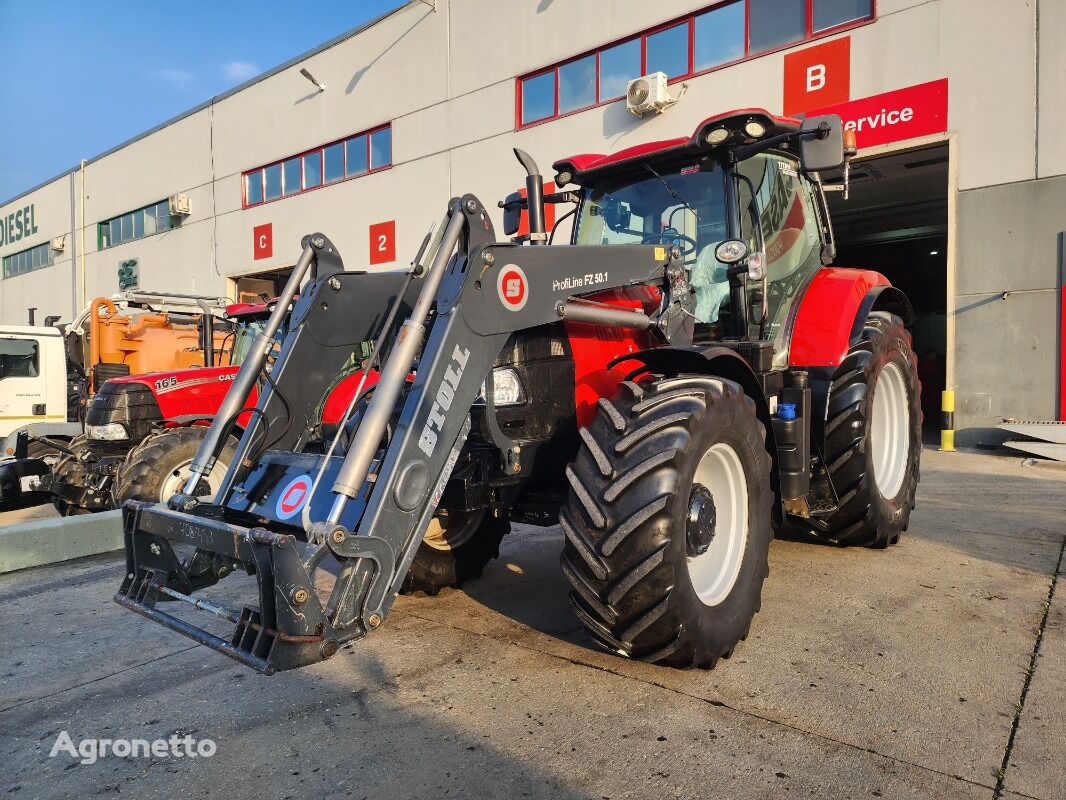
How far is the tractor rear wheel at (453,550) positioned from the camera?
13.3 feet

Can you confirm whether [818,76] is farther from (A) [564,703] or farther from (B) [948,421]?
(A) [564,703]

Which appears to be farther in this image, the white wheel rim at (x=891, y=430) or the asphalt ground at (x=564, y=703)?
the white wheel rim at (x=891, y=430)

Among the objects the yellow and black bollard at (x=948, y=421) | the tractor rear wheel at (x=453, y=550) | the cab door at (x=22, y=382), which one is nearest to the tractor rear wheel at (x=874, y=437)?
the tractor rear wheel at (x=453, y=550)

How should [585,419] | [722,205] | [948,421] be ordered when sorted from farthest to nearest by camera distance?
[948,421], [722,205], [585,419]

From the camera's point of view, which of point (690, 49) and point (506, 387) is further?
point (690, 49)

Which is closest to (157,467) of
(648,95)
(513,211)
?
(513,211)

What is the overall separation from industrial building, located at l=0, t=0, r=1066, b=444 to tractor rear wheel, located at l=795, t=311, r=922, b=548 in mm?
1232

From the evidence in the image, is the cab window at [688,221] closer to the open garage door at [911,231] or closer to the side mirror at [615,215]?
the side mirror at [615,215]

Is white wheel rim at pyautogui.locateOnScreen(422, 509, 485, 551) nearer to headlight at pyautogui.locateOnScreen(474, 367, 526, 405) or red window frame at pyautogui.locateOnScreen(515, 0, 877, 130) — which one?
headlight at pyautogui.locateOnScreen(474, 367, 526, 405)

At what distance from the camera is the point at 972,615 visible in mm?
3686

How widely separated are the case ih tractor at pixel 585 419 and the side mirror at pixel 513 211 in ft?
0.05

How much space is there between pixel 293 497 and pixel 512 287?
121 centimetres

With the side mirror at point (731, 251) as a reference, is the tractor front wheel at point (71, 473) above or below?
below

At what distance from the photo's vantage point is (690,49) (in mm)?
11977
